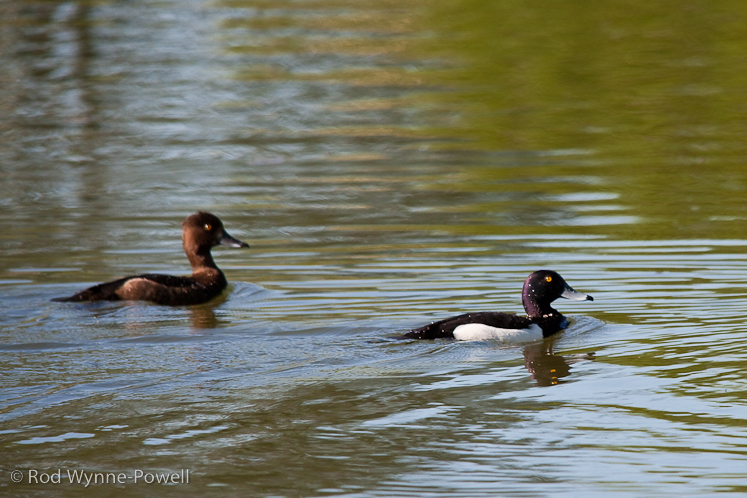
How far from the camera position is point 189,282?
10.2 meters

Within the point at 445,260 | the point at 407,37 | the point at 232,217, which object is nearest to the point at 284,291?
the point at 445,260

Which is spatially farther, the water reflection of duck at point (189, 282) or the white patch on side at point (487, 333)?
the water reflection of duck at point (189, 282)

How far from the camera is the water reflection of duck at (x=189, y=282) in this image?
385 inches

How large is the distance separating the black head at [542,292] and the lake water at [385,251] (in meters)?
0.32

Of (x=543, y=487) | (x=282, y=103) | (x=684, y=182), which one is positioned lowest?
(x=543, y=487)

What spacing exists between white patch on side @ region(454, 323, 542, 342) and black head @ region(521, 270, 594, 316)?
0.34 m

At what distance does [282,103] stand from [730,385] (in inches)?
563

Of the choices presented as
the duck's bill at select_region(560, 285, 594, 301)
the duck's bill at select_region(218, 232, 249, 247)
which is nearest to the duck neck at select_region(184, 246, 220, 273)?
the duck's bill at select_region(218, 232, 249, 247)

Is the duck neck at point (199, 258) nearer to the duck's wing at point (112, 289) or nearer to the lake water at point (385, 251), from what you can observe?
the lake water at point (385, 251)

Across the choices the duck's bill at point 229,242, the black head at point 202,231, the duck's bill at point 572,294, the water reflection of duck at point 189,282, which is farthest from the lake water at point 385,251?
the black head at point 202,231

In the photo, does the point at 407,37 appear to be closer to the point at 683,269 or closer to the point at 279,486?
the point at 683,269

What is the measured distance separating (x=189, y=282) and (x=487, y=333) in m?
3.13

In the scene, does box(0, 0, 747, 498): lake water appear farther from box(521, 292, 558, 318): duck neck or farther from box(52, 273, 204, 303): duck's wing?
box(521, 292, 558, 318): duck neck

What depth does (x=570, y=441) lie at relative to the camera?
6289 millimetres
